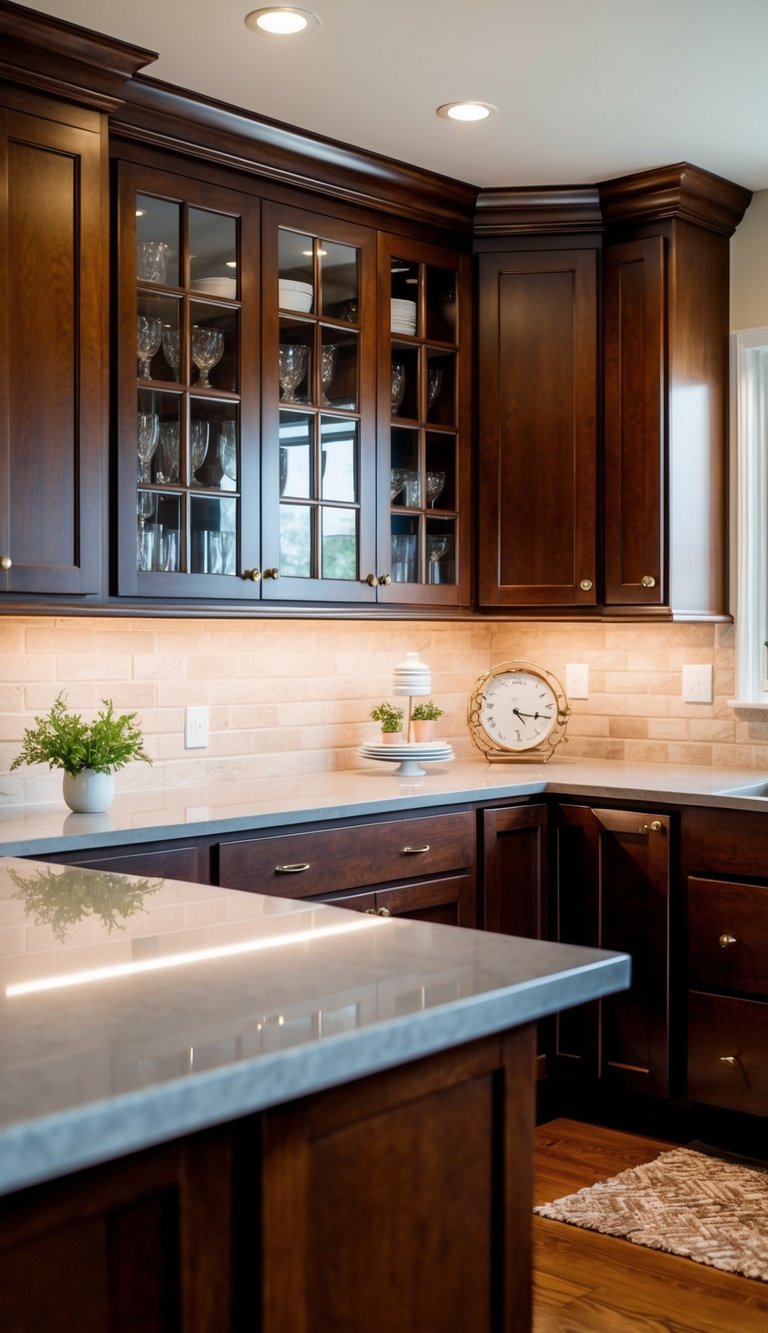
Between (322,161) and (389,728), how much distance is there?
5.05 feet

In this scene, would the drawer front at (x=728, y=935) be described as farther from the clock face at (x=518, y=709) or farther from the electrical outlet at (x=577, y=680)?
the electrical outlet at (x=577, y=680)

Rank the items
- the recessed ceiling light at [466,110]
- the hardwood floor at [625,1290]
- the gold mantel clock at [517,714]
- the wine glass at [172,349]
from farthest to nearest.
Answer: the gold mantel clock at [517,714] < the recessed ceiling light at [466,110] < the wine glass at [172,349] < the hardwood floor at [625,1290]

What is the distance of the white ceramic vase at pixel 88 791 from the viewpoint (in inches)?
116

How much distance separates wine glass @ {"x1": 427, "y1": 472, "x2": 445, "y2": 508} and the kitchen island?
2.50 meters

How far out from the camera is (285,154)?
3.49 meters

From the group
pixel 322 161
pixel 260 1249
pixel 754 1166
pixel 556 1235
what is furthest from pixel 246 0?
pixel 754 1166

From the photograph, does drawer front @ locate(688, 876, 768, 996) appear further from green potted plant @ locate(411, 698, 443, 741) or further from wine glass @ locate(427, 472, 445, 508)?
wine glass @ locate(427, 472, 445, 508)

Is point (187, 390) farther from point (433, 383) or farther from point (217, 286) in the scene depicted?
point (433, 383)

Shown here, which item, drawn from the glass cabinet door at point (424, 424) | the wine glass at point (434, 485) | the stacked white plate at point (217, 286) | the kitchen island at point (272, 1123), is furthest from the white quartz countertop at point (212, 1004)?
the wine glass at point (434, 485)

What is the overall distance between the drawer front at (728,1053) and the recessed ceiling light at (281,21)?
8.01 feet

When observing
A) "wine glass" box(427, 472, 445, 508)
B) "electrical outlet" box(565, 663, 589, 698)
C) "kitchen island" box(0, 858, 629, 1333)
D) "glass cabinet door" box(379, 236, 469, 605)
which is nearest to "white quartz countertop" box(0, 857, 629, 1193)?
"kitchen island" box(0, 858, 629, 1333)

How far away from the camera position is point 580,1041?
3.66 metres

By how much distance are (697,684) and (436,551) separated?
0.89 m

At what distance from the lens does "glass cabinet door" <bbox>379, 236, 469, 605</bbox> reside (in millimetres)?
3812
